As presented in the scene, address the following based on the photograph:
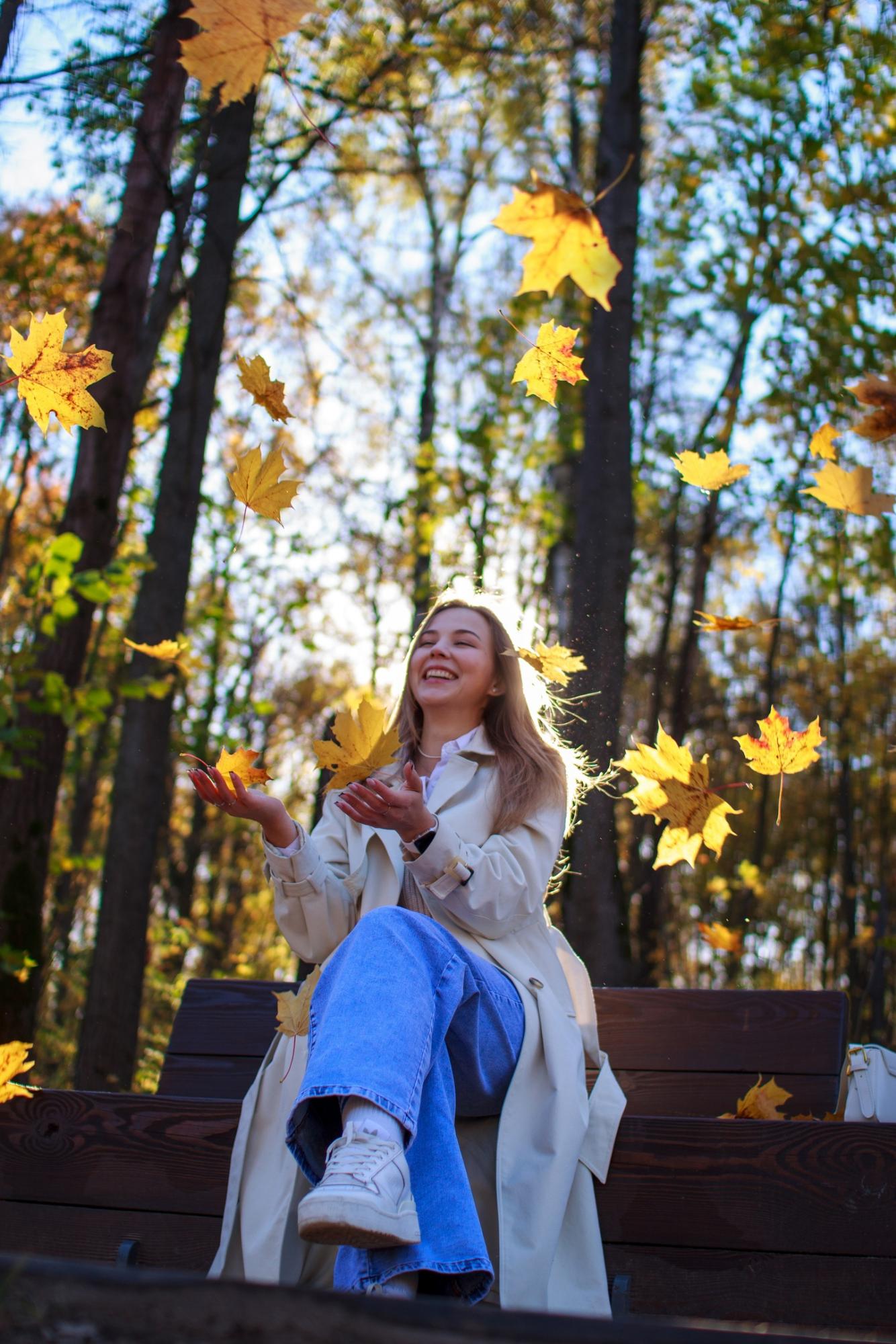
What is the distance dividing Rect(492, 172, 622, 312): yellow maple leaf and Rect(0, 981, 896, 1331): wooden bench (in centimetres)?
156

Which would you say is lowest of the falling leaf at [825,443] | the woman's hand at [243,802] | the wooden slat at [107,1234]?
the wooden slat at [107,1234]

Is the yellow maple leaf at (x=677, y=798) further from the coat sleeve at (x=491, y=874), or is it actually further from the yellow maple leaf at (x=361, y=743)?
the yellow maple leaf at (x=361, y=743)

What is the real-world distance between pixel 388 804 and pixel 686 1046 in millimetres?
1158

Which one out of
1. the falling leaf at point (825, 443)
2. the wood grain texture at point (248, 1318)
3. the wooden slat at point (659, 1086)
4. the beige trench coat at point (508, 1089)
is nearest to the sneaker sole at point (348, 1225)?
the beige trench coat at point (508, 1089)

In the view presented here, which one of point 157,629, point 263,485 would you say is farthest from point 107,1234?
point 157,629

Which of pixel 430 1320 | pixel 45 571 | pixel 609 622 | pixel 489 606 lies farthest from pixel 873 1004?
pixel 430 1320

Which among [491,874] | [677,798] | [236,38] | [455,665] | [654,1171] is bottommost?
[654,1171]

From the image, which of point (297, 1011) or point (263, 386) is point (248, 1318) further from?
point (263, 386)

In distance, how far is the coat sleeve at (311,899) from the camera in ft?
7.97

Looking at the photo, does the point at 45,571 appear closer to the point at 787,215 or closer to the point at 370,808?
the point at 370,808

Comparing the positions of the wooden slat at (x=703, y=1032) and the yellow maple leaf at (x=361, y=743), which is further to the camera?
the wooden slat at (x=703, y=1032)

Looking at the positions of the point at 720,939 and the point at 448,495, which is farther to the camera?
the point at 448,495

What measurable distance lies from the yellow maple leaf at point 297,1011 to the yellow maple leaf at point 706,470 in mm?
1329

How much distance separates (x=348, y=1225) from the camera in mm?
1521
